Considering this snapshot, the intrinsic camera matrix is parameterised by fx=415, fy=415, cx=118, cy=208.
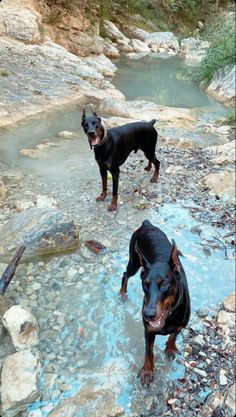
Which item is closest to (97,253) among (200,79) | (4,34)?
(4,34)

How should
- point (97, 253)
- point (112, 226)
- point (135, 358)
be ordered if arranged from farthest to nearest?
point (112, 226) < point (97, 253) < point (135, 358)

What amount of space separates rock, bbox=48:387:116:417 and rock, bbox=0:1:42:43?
44.1 feet

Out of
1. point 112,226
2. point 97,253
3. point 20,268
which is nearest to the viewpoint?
point 20,268

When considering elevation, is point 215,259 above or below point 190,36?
above

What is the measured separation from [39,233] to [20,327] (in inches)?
58.5

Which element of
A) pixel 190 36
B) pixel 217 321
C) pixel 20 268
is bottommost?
pixel 190 36

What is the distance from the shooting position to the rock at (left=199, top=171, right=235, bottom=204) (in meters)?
6.36

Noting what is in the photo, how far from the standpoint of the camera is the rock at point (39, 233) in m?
4.82

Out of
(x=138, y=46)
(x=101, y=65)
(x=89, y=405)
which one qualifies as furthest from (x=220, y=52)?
(x=89, y=405)

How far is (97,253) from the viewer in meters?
5.00

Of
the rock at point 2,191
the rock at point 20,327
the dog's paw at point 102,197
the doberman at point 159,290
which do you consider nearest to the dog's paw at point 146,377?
the doberman at point 159,290

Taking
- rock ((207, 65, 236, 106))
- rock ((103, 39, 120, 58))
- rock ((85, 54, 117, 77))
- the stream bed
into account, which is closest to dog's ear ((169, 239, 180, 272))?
the stream bed

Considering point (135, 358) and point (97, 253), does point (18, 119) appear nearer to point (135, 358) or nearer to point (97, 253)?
point (97, 253)

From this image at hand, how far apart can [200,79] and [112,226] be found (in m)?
12.0
